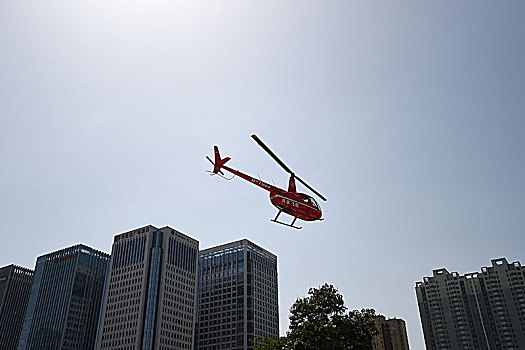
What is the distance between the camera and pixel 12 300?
17825cm

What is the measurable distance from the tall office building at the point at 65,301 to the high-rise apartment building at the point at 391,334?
11166cm

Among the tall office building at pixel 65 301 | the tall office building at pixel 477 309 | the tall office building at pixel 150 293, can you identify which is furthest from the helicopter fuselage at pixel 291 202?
the tall office building at pixel 65 301

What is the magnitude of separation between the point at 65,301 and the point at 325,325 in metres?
146

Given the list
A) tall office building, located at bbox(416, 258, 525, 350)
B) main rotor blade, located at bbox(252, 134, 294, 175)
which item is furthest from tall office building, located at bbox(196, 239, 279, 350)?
main rotor blade, located at bbox(252, 134, 294, 175)

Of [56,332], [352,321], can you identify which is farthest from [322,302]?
[56,332]

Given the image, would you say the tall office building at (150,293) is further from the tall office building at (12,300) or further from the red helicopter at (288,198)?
the red helicopter at (288,198)

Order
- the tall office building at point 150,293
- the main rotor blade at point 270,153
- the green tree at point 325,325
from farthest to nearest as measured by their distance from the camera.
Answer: the tall office building at point 150,293 < the main rotor blade at point 270,153 < the green tree at point 325,325

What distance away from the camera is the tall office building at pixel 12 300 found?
172 meters

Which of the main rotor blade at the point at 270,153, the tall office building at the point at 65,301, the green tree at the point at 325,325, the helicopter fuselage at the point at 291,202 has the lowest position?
the green tree at the point at 325,325

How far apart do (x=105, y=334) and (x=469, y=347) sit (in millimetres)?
118355

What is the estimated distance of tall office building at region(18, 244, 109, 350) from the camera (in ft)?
497

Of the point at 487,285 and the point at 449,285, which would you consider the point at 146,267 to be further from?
the point at 487,285

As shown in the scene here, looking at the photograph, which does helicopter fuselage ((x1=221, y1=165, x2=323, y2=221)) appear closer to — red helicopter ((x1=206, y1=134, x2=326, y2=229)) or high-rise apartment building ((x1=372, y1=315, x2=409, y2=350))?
red helicopter ((x1=206, y1=134, x2=326, y2=229))

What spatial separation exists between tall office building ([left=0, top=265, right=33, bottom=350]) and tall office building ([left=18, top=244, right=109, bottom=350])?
59.8 feet
